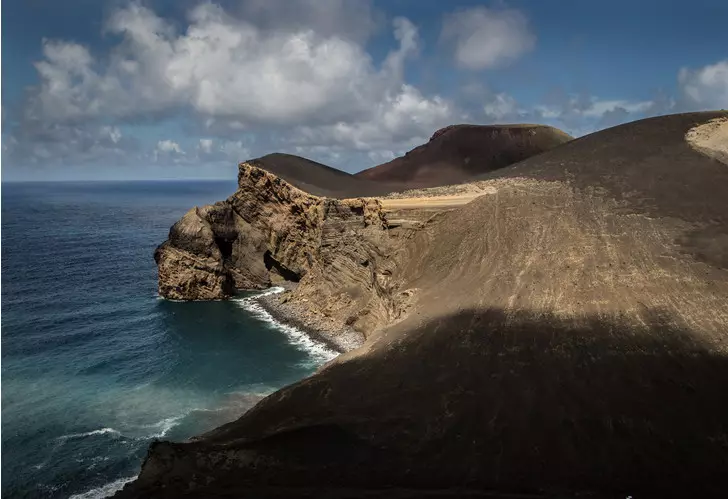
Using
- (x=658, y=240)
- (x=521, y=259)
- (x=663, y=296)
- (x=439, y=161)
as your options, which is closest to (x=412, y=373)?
(x=521, y=259)

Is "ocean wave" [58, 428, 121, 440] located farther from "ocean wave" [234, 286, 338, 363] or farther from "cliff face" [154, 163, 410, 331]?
"cliff face" [154, 163, 410, 331]

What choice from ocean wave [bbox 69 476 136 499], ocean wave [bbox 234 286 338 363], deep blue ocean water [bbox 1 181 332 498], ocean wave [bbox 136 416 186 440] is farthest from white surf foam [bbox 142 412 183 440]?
ocean wave [bbox 234 286 338 363]

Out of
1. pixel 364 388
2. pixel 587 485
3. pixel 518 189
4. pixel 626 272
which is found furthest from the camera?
pixel 518 189

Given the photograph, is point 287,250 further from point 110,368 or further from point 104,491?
point 104,491

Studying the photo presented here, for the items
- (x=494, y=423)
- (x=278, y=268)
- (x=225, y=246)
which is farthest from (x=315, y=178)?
(x=494, y=423)

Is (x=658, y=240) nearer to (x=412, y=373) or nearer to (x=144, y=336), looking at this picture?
(x=412, y=373)

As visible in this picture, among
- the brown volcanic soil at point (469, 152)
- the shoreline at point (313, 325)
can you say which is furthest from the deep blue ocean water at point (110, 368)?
the brown volcanic soil at point (469, 152)
